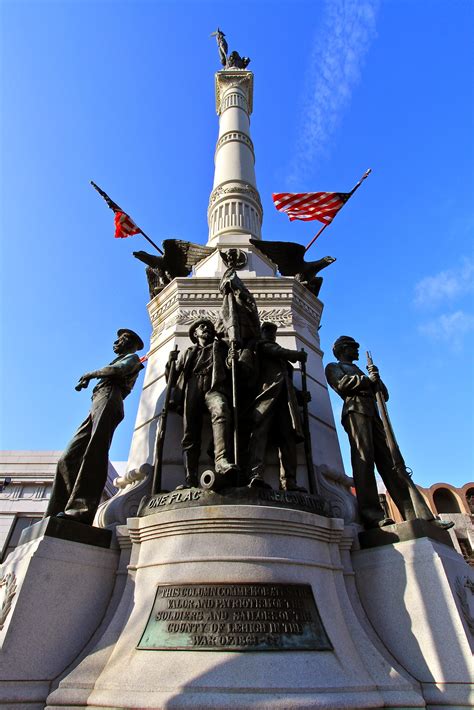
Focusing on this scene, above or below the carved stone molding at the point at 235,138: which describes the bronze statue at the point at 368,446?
below

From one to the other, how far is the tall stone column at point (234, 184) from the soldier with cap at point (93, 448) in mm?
6014

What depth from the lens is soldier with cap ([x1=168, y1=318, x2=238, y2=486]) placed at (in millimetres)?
5422

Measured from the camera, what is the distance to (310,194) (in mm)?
12391

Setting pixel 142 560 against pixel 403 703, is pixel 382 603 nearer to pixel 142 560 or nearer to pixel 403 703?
pixel 403 703

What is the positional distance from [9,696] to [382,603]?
383cm

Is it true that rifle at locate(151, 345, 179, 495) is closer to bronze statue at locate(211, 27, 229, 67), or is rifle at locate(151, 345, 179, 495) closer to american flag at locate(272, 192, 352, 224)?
american flag at locate(272, 192, 352, 224)

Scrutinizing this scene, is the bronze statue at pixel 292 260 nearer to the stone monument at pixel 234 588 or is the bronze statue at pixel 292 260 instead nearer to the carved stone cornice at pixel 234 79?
the stone monument at pixel 234 588

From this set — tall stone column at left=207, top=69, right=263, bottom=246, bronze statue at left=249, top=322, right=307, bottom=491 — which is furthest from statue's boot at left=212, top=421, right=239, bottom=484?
tall stone column at left=207, top=69, right=263, bottom=246

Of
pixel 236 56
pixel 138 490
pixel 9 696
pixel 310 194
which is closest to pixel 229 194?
pixel 310 194

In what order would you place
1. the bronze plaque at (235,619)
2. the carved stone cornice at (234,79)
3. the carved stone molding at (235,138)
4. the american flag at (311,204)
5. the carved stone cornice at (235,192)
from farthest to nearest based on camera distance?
the carved stone cornice at (234,79) → the carved stone molding at (235,138) → the carved stone cornice at (235,192) → the american flag at (311,204) → the bronze plaque at (235,619)

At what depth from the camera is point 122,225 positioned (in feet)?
40.4

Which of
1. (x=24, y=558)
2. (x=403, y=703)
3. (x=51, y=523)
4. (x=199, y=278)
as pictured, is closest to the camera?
(x=403, y=703)

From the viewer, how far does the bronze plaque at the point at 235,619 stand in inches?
147

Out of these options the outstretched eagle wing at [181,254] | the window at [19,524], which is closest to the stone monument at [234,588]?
the outstretched eagle wing at [181,254]
